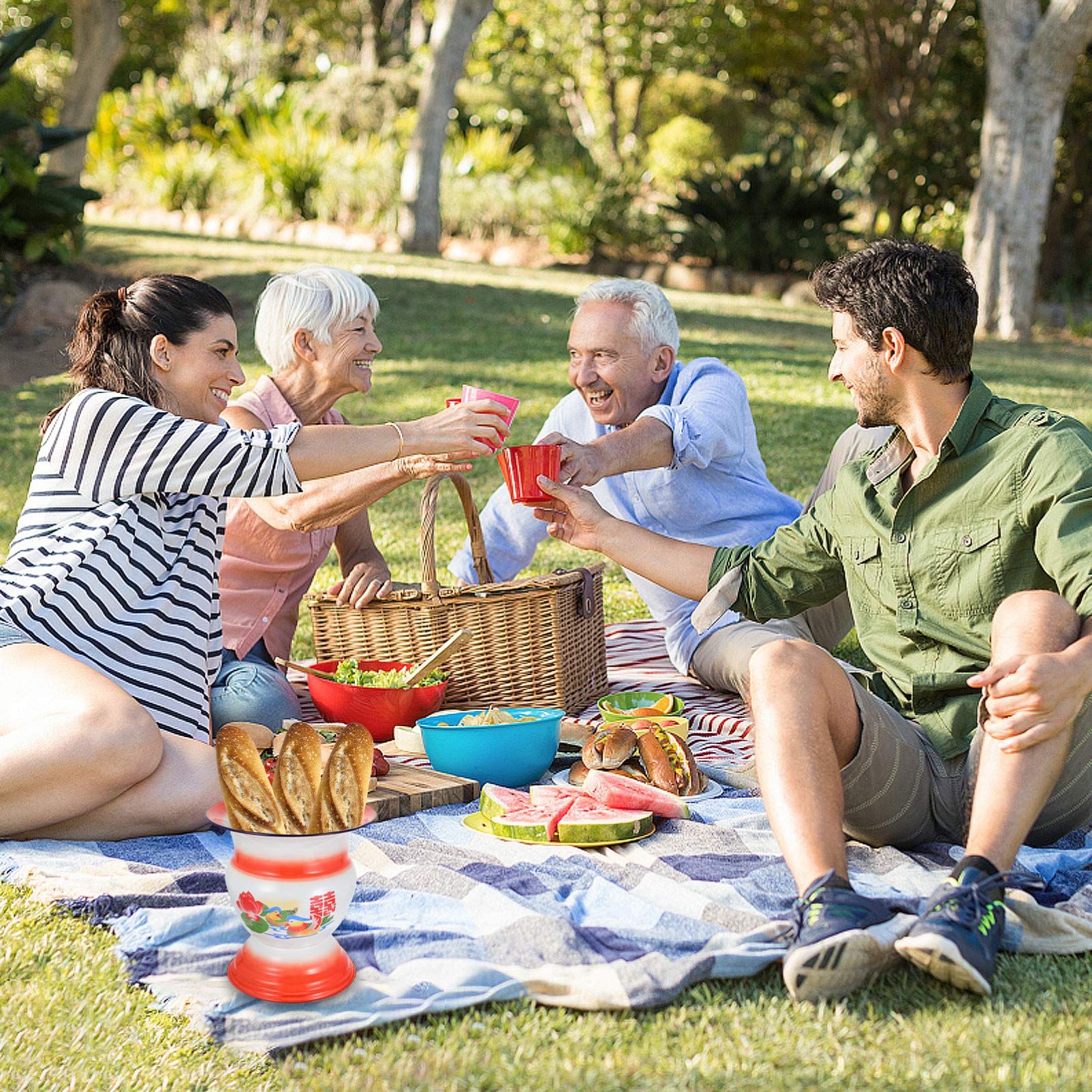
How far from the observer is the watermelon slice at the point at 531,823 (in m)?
3.18

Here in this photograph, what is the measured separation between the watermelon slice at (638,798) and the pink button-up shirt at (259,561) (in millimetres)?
1493

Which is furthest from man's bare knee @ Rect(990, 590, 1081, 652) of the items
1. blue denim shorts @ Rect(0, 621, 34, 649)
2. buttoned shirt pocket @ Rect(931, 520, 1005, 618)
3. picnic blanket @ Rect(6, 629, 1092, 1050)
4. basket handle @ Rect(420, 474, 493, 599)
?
blue denim shorts @ Rect(0, 621, 34, 649)

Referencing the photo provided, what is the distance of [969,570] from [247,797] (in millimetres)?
1640

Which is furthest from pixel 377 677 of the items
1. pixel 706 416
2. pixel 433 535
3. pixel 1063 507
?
pixel 1063 507

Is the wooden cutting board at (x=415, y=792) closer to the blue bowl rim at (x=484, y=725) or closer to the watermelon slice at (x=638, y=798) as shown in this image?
the blue bowl rim at (x=484, y=725)

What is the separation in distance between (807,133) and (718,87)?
7.12 ft

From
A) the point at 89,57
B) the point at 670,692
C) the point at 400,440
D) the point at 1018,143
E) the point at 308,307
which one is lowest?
the point at 670,692

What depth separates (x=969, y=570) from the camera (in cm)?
290

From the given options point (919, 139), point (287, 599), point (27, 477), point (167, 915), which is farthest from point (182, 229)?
point (167, 915)

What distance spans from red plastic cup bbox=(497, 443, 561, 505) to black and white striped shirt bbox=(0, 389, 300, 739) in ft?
1.99

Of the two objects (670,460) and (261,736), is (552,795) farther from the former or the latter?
→ (670,460)

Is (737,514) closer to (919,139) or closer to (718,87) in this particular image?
(919,139)

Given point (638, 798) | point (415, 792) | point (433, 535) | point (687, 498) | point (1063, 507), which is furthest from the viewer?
point (687, 498)

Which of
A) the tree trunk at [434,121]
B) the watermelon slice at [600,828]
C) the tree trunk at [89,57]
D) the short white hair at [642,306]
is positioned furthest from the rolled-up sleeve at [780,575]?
the tree trunk at [434,121]
